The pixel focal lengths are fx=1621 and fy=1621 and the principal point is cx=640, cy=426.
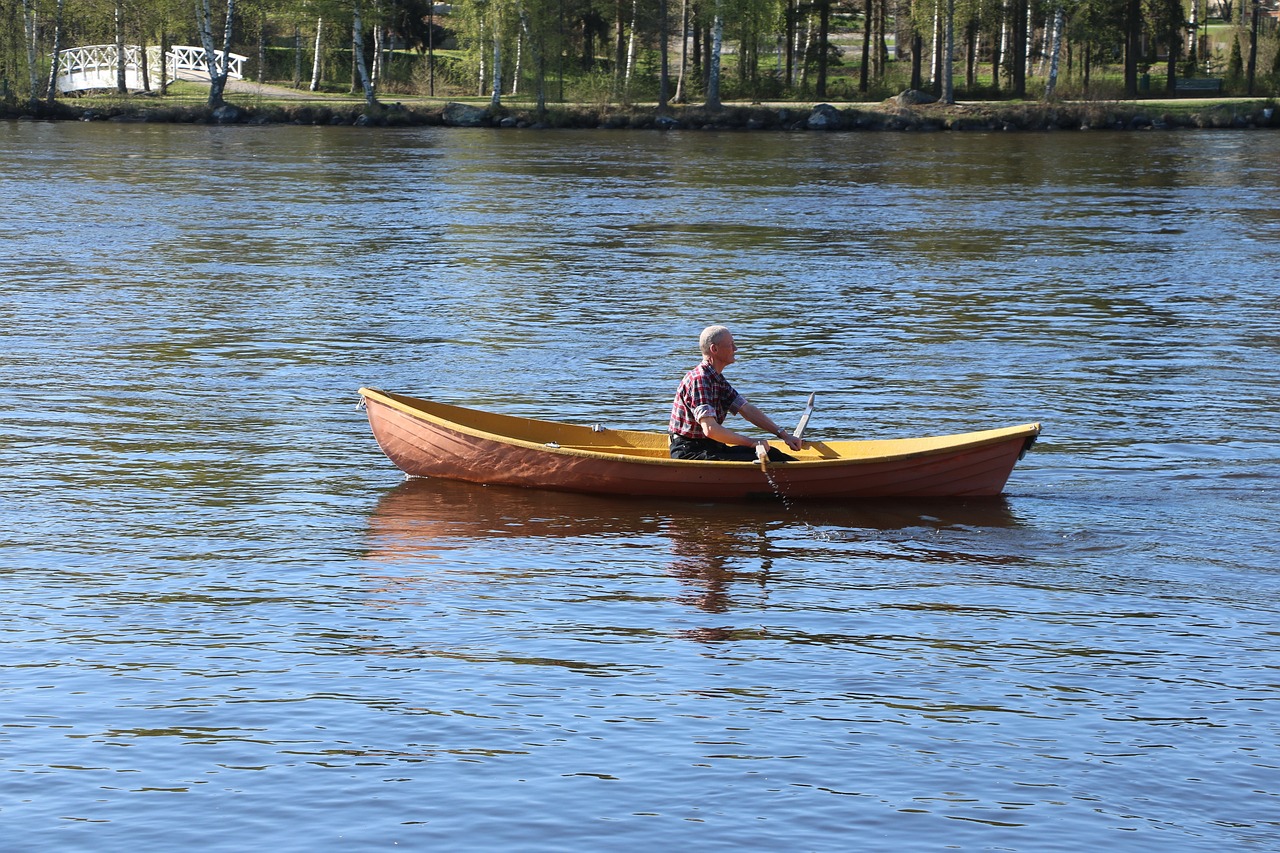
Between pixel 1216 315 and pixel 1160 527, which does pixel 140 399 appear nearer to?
pixel 1160 527

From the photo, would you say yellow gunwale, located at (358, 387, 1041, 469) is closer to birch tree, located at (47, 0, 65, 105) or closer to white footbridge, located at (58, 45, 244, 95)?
birch tree, located at (47, 0, 65, 105)

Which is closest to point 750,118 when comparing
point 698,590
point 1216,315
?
point 1216,315

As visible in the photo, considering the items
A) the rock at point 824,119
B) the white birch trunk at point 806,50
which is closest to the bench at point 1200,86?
the white birch trunk at point 806,50

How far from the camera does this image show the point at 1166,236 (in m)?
27.7

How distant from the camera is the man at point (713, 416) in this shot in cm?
1109

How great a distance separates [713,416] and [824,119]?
52.1m

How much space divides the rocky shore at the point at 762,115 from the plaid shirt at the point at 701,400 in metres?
50.8

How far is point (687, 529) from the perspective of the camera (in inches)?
428

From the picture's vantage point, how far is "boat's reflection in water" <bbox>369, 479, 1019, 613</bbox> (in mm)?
10156

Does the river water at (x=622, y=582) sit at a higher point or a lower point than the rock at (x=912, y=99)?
lower

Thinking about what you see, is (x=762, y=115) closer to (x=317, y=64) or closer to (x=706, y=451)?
(x=317, y=64)

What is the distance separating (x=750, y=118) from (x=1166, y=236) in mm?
35884

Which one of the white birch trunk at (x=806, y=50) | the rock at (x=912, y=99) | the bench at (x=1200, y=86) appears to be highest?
the white birch trunk at (x=806, y=50)

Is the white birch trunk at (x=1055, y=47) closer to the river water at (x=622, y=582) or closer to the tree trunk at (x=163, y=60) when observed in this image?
the tree trunk at (x=163, y=60)
